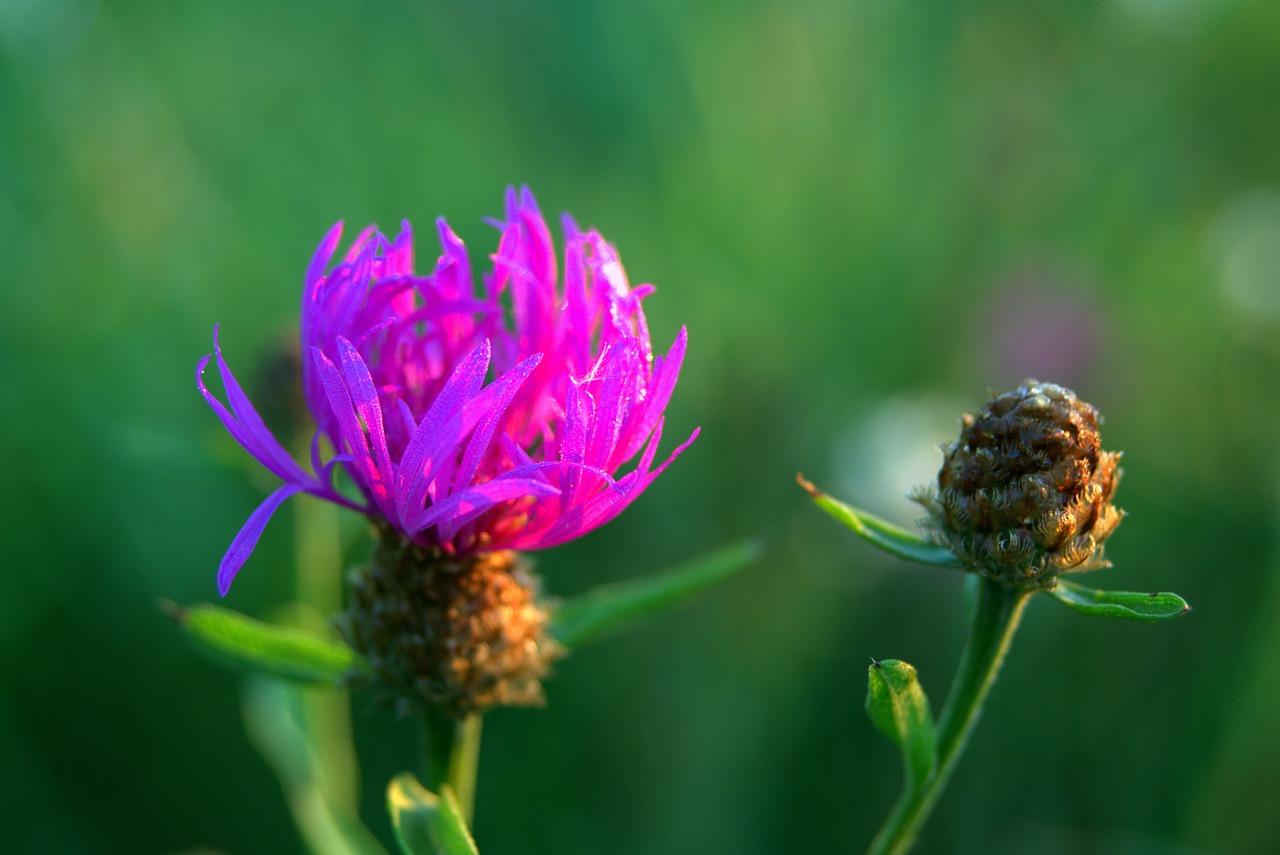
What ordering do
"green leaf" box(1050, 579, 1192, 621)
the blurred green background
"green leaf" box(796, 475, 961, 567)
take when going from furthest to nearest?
1. the blurred green background
2. "green leaf" box(796, 475, 961, 567)
3. "green leaf" box(1050, 579, 1192, 621)

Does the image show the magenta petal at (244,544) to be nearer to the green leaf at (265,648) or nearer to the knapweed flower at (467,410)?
the knapweed flower at (467,410)

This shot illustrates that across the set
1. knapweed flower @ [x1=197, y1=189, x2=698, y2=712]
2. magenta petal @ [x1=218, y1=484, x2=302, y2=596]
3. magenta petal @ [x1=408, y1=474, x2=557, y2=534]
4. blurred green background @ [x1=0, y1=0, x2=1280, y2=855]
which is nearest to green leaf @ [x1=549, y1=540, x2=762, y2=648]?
knapweed flower @ [x1=197, y1=189, x2=698, y2=712]

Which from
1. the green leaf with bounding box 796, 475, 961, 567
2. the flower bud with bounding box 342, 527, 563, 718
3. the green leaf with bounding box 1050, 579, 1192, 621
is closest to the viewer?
the green leaf with bounding box 1050, 579, 1192, 621

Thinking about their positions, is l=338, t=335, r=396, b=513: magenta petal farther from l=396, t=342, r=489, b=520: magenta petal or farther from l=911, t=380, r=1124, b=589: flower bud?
l=911, t=380, r=1124, b=589: flower bud

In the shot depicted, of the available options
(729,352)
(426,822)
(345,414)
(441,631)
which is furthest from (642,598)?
(729,352)

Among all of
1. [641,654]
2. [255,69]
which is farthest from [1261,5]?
[255,69]

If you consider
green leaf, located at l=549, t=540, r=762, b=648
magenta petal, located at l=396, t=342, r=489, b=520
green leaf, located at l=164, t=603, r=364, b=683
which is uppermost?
magenta petal, located at l=396, t=342, r=489, b=520

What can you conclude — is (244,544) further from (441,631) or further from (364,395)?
(441,631)

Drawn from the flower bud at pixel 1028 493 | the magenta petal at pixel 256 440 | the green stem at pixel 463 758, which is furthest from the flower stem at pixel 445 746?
the flower bud at pixel 1028 493
